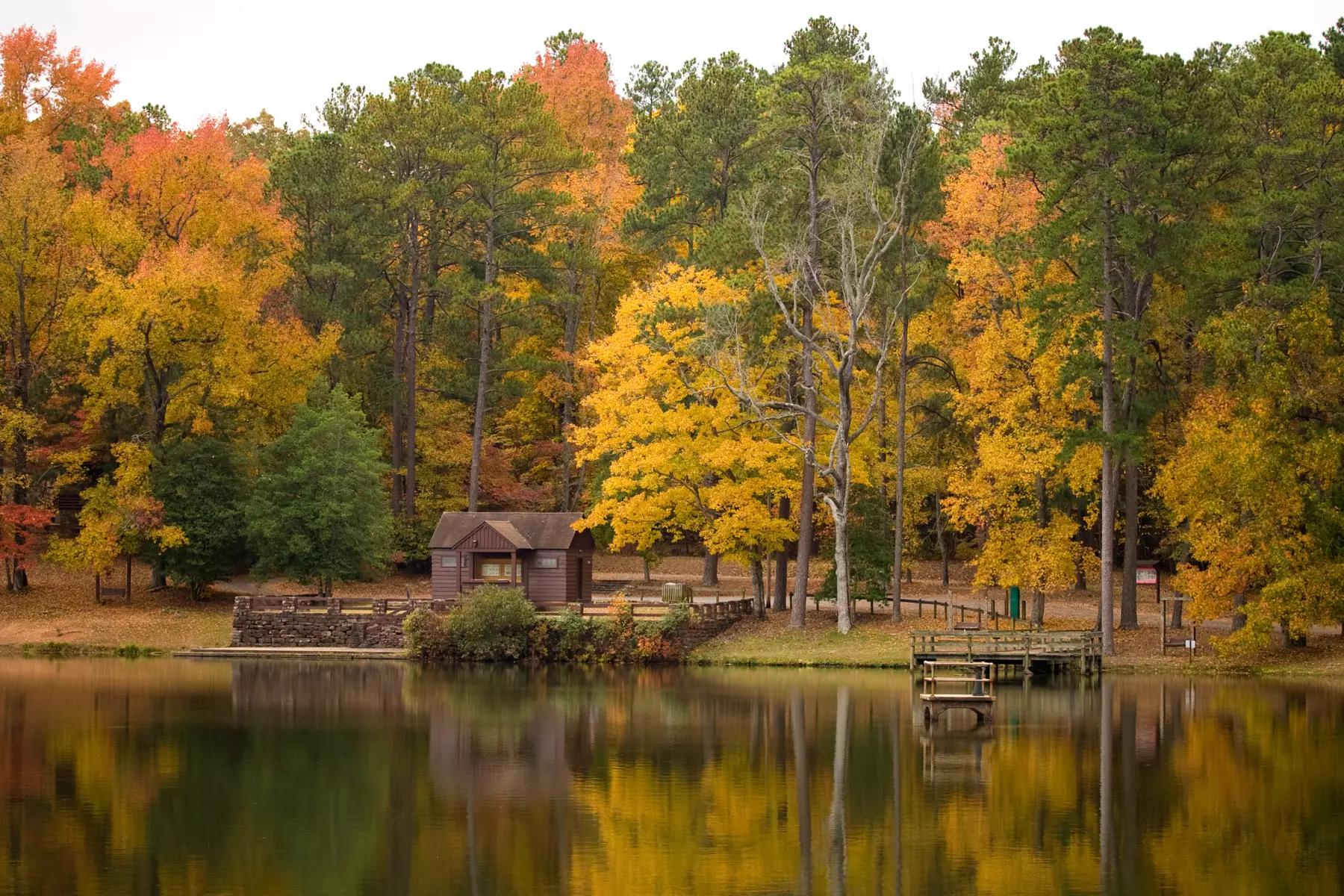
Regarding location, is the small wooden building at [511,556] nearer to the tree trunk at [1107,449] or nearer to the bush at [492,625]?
the bush at [492,625]

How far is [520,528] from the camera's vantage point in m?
50.2

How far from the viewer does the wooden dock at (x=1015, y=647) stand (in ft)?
130

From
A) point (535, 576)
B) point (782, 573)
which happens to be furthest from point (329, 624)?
point (782, 573)

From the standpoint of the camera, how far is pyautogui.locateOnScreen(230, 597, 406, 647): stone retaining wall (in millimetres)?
45969

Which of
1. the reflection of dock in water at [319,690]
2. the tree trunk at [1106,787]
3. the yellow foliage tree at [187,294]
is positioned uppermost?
the yellow foliage tree at [187,294]

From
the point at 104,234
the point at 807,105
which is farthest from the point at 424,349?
the point at 807,105

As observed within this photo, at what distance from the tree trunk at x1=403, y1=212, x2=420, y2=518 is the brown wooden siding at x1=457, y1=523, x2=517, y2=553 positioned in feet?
29.9

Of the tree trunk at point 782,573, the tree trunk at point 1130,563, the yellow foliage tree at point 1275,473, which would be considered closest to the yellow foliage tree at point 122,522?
the tree trunk at point 782,573

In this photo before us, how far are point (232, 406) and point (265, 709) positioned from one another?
22933mm

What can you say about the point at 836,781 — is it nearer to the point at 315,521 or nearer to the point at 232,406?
the point at 315,521

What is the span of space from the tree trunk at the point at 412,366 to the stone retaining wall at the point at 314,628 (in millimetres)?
11473

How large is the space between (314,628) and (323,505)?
470 centimetres

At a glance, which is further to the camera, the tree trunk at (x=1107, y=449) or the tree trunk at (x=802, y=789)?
the tree trunk at (x=1107, y=449)

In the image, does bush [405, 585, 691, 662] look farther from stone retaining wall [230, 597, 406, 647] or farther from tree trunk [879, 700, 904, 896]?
tree trunk [879, 700, 904, 896]
